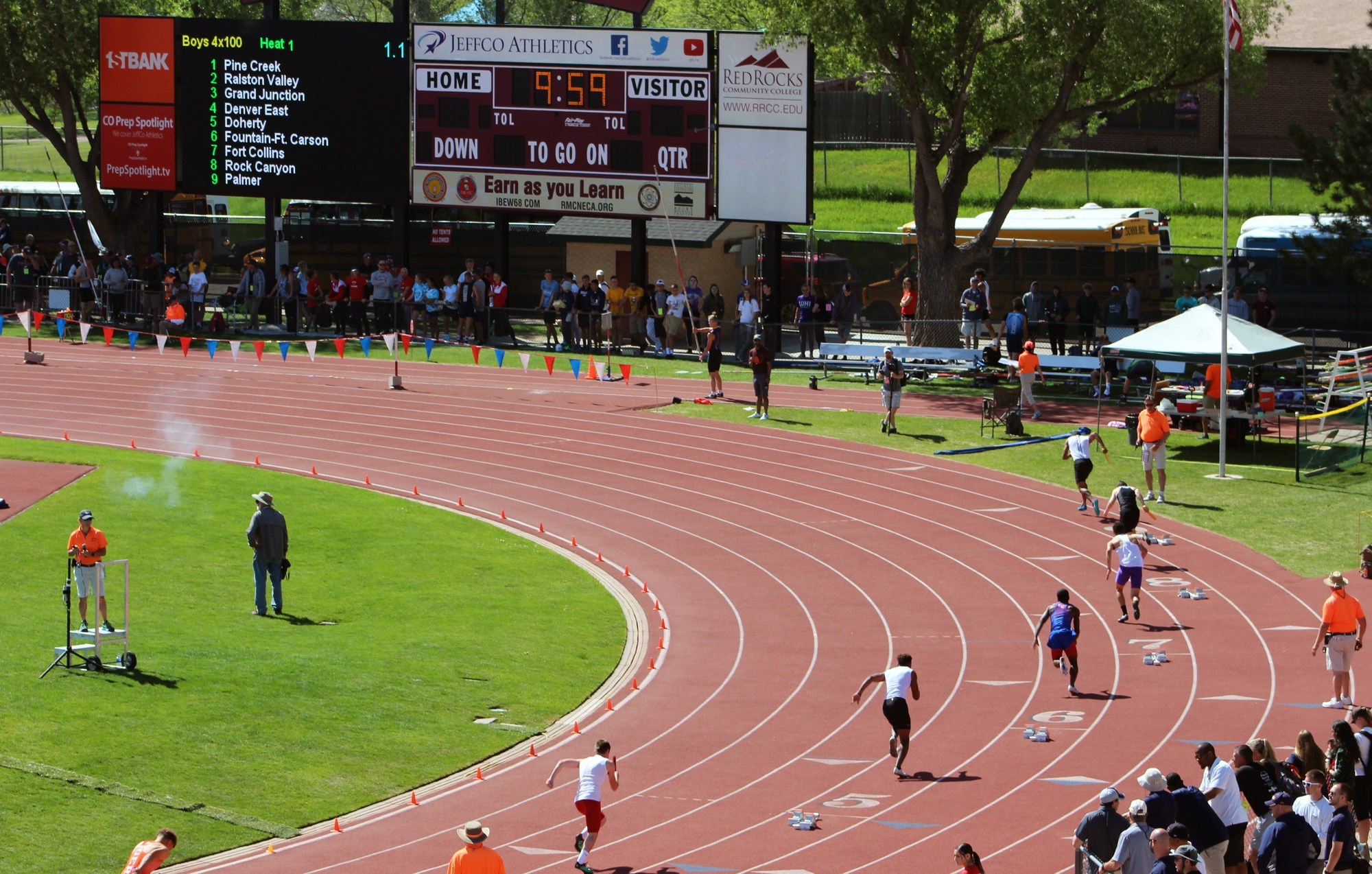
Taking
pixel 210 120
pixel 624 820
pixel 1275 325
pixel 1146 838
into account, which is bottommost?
pixel 624 820

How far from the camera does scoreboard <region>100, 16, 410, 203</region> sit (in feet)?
138

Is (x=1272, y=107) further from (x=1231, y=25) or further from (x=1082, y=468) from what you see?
(x=1082, y=468)

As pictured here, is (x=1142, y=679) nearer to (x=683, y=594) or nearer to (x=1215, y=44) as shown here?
(x=683, y=594)

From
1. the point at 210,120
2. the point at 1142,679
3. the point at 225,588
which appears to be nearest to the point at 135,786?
the point at 225,588

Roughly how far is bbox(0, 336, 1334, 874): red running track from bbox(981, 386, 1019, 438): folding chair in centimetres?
234

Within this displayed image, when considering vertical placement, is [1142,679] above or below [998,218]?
below

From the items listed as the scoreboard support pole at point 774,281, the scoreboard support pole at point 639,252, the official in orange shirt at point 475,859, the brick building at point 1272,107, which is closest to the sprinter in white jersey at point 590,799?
the official in orange shirt at point 475,859

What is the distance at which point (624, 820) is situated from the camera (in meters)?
15.2

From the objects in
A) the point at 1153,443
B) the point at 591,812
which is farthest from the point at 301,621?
the point at 1153,443

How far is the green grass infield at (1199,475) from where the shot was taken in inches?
974

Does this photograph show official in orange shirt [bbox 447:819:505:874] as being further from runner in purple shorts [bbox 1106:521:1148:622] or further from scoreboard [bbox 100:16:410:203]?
scoreboard [bbox 100:16:410:203]

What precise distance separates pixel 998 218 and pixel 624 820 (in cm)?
2492

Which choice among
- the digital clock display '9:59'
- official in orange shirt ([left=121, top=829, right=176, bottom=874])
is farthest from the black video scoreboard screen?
official in orange shirt ([left=121, top=829, right=176, bottom=874])

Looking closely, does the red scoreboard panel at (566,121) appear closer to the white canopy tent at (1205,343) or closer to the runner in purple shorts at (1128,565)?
the white canopy tent at (1205,343)
